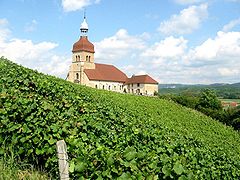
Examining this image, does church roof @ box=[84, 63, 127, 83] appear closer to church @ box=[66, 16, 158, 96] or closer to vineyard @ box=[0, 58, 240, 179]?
church @ box=[66, 16, 158, 96]

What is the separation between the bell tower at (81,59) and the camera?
84938 millimetres

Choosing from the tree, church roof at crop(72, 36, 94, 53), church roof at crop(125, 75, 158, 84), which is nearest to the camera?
the tree

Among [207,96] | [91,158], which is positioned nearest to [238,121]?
[207,96]

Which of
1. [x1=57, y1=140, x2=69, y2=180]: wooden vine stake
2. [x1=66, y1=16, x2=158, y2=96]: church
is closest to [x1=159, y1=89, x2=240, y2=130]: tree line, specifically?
[x1=66, y1=16, x2=158, y2=96]: church

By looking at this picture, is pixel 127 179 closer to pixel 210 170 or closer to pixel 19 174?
pixel 19 174

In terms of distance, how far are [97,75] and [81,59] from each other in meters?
6.26

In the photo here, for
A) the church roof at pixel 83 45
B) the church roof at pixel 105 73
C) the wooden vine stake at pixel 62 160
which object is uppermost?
the church roof at pixel 83 45

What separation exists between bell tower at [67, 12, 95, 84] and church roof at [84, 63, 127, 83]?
5.99 ft

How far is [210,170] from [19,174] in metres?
3.89

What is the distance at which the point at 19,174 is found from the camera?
5.33 meters

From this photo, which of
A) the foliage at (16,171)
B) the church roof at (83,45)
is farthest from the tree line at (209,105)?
the foliage at (16,171)

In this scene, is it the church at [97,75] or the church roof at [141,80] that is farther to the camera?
the church roof at [141,80]

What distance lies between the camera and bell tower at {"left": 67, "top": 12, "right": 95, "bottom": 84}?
84938 millimetres

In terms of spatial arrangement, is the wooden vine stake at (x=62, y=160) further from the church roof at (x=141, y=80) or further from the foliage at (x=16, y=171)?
the church roof at (x=141, y=80)
